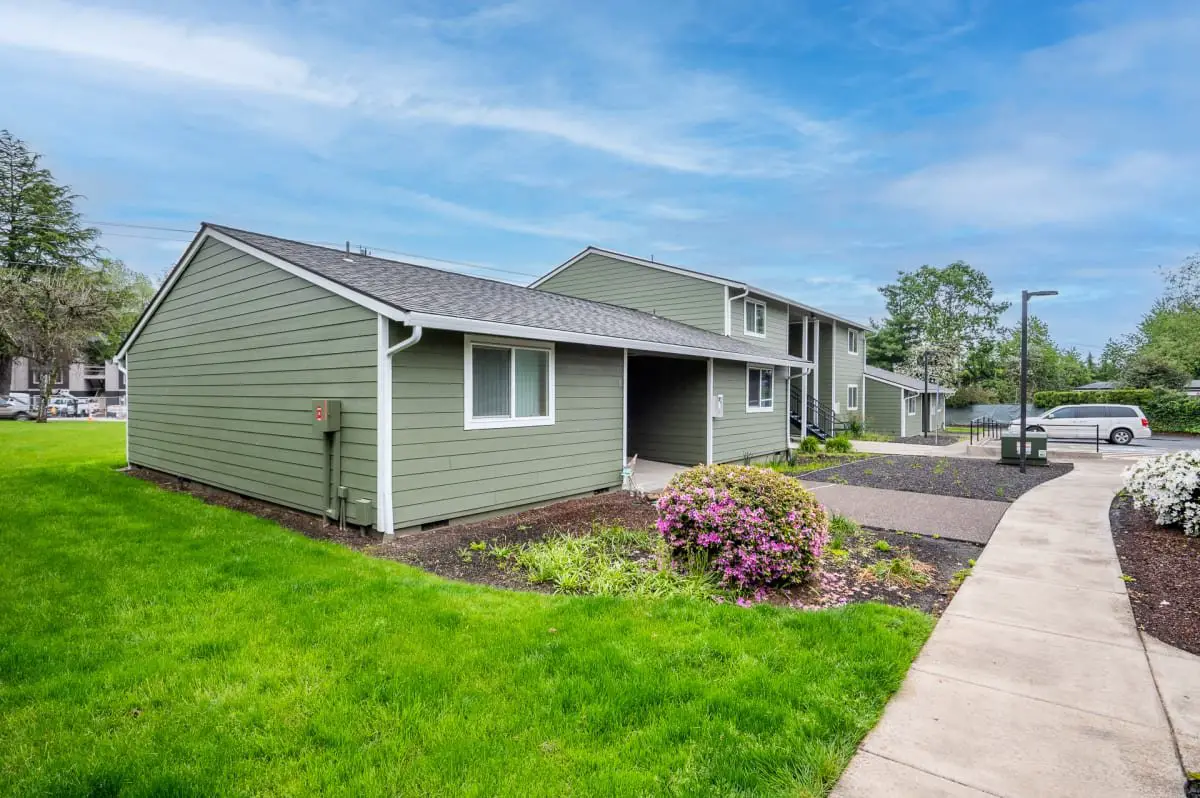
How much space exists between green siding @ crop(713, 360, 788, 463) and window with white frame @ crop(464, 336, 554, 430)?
16.3ft

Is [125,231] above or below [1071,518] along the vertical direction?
above

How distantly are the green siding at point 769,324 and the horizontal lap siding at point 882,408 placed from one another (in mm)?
8415

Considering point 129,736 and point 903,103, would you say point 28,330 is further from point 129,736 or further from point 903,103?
point 903,103

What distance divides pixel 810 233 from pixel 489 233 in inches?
599

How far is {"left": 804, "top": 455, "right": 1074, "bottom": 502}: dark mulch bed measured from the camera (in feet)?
31.7

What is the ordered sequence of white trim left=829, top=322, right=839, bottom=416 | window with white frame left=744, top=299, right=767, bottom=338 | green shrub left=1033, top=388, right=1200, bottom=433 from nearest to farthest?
window with white frame left=744, top=299, right=767, bottom=338 → white trim left=829, top=322, right=839, bottom=416 → green shrub left=1033, top=388, right=1200, bottom=433

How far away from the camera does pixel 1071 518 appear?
24.1ft

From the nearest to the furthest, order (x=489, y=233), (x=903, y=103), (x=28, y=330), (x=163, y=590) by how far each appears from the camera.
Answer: (x=163, y=590) → (x=903, y=103) → (x=28, y=330) → (x=489, y=233)

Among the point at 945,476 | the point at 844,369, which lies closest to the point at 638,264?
the point at 945,476

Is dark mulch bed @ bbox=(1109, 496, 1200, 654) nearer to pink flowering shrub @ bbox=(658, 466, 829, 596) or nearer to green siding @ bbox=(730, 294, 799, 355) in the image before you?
pink flowering shrub @ bbox=(658, 466, 829, 596)

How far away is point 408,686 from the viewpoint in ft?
9.58

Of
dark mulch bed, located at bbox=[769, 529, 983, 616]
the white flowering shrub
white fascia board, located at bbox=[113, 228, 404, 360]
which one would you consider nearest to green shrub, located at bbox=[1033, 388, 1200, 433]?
the white flowering shrub

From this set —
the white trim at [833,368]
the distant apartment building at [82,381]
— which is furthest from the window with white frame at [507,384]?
the distant apartment building at [82,381]

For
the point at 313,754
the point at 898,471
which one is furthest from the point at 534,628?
the point at 898,471
